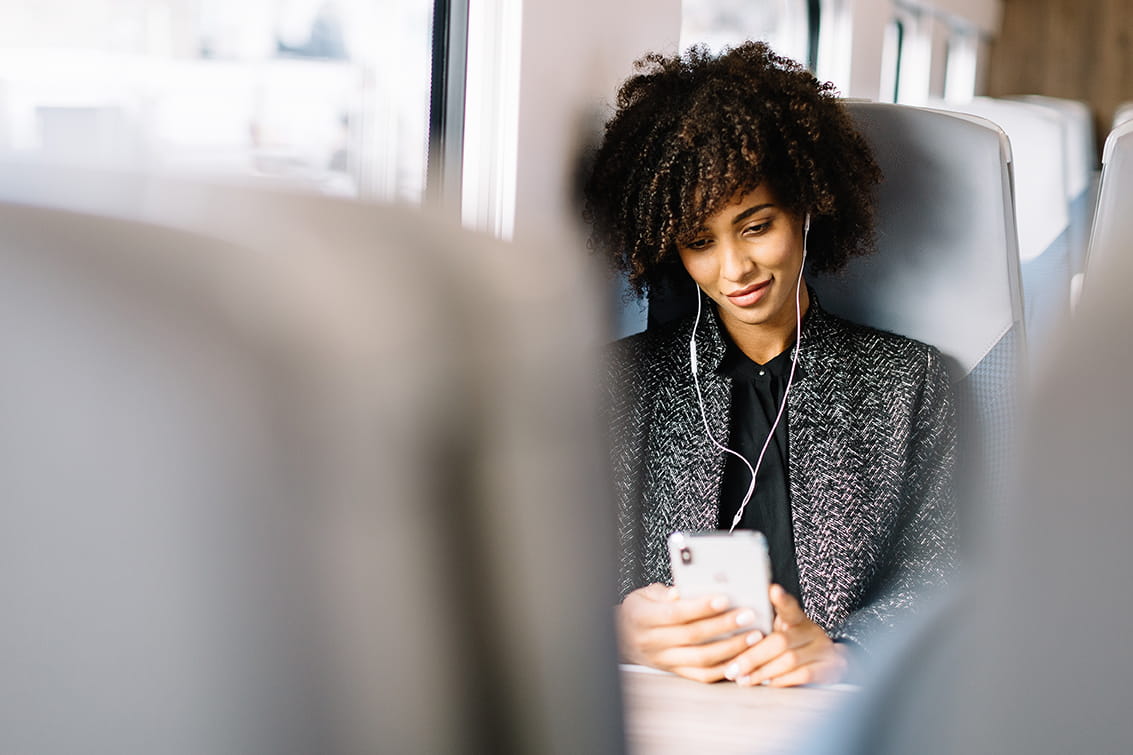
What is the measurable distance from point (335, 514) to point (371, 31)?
1.38 metres

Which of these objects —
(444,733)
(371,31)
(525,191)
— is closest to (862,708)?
(444,733)

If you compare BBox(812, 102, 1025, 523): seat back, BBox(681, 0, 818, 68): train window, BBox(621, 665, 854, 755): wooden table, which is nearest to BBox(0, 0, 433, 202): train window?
BBox(621, 665, 854, 755): wooden table

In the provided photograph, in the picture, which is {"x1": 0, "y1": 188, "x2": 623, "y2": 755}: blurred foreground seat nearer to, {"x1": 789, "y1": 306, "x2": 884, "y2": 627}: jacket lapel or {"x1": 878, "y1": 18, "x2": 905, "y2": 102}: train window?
{"x1": 789, "y1": 306, "x2": 884, "y2": 627}: jacket lapel

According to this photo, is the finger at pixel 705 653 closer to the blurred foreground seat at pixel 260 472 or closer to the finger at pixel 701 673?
the finger at pixel 701 673

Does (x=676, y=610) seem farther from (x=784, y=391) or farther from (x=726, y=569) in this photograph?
(x=784, y=391)

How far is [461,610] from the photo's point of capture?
1.07 feet

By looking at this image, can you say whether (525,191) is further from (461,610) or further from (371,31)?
(461,610)

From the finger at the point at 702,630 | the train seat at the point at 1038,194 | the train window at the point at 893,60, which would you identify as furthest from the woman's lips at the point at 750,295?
the train window at the point at 893,60

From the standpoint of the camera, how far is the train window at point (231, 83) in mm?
1100

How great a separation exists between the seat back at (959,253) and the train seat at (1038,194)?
0.59 m

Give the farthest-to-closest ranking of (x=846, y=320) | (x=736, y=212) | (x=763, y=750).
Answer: (x=846, y=320) → (x=736, y=212) → (x=763, y=750)

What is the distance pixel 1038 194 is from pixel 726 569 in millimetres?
2177

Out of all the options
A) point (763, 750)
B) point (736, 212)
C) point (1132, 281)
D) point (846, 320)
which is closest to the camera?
point (1132, 281)

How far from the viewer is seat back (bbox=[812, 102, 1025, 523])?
1443 mm
